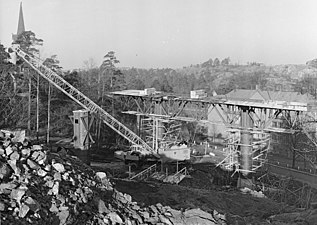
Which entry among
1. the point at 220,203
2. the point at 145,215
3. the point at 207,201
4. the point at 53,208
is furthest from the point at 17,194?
the point at 220,203

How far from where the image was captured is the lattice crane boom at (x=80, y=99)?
91.5 feet

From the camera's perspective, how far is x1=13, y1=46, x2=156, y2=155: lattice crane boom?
91.5ft

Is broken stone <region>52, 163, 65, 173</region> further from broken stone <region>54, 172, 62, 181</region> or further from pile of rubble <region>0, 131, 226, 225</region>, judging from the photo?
broken stone <region>54, 172, 62, 181</region>

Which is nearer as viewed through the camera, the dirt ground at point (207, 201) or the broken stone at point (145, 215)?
the broken stone at point (145, 215)

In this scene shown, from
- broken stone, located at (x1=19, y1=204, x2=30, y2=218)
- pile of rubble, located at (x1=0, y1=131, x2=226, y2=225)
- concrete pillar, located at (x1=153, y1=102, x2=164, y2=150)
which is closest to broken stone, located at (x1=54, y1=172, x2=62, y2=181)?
pile of rubble, located at (x1=0, y1=131, x2=226, y2=225)

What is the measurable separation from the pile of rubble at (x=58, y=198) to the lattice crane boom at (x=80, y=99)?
16.4m

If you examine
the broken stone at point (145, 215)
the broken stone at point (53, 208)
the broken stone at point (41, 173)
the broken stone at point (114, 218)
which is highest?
the broken stone at point (41, 173)

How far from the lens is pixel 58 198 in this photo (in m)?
8.77

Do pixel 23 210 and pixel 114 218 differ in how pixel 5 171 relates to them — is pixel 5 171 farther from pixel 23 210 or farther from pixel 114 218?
pixel 114 218

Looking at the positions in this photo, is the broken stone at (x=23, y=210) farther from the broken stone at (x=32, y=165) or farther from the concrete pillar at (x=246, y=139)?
the concrete pillar at (x=246, y=139)

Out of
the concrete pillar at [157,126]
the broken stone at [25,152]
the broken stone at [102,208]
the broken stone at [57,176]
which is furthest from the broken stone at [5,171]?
the concrete pillar at [157,126]

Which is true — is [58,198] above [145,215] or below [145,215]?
above

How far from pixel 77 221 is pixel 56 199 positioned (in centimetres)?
73

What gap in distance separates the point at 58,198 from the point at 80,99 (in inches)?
860
